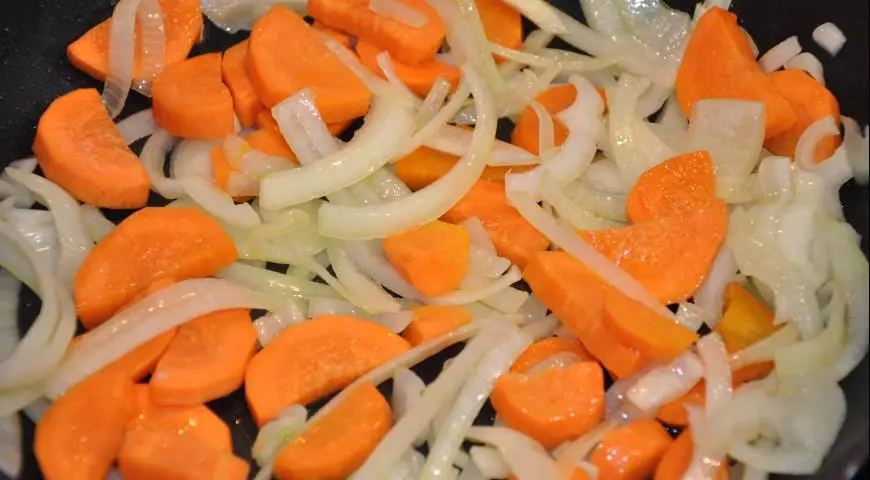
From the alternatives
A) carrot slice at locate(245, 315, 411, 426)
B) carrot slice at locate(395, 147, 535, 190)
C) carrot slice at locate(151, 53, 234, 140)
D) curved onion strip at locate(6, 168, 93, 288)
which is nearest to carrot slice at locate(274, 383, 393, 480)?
carrot slice at locate(245, 315, 411, 426)

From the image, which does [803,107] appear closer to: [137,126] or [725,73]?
[725,73]

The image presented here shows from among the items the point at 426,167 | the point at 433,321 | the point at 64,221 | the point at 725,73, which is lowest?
the point at 433,321

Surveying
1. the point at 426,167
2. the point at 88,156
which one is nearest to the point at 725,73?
the point at 426,167

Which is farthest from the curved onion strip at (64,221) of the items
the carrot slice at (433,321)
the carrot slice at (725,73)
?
the carrot slice at (725,73)

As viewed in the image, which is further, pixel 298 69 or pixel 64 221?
pixel 298 69

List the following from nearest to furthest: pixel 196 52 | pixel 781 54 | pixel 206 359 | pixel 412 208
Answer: pixel 206 359 < pixel 412 208 < pixel 781 54 < pixel 196 52

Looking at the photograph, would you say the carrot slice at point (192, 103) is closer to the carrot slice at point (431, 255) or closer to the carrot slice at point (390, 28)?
the carrot slice at point (390, 28)
